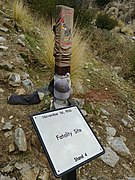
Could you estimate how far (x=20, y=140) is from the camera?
6.15 feet

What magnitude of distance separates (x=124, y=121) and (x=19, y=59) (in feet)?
4.01

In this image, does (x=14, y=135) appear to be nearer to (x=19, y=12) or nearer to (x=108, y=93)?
(x=108, y=93)

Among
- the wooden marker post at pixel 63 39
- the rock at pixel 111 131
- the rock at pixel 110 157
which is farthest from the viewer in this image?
the rock at pixel 111 131

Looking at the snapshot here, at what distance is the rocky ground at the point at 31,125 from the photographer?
181 centimetres

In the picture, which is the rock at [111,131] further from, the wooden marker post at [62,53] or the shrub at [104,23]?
the shrub at [104,23]

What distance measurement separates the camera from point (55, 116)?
142 cm

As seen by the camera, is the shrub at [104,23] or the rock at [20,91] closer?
the rock at [20,91]

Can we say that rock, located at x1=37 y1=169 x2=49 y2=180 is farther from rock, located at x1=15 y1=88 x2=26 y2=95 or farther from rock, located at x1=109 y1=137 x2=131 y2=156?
rock, located at x1=15 y1=88 x2=26 y2=95

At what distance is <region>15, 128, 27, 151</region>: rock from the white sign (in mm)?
517

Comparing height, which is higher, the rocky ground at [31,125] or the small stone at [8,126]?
the small stone at [8,126]

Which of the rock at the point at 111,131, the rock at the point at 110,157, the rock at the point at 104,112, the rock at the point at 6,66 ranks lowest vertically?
the rock at the point at 104,112

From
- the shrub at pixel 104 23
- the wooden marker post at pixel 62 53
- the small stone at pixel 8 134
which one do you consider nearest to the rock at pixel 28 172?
the small stone at pixel 8 134

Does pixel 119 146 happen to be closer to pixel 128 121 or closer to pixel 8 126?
pixel 128 121

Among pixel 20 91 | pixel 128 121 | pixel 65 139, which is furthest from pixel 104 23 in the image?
pixel 65 139
